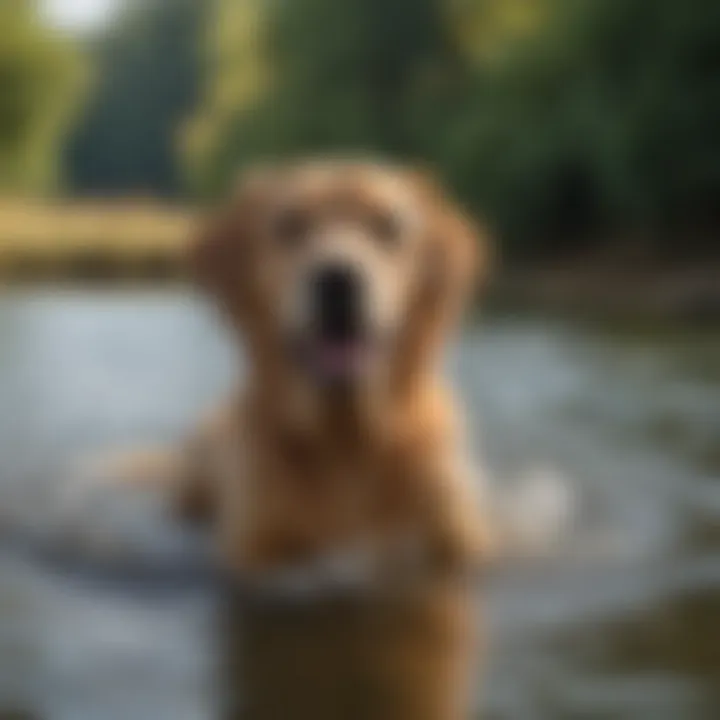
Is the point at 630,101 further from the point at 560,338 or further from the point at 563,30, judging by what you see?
the point at 560,338

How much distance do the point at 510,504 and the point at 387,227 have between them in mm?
296

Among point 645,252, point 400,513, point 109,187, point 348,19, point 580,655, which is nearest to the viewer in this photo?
point 580,655

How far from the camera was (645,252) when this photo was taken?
6.39 feet

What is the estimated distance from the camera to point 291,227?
117 centimetres

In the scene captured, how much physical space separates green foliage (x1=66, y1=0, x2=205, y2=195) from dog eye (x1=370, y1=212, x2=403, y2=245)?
0.43 metres

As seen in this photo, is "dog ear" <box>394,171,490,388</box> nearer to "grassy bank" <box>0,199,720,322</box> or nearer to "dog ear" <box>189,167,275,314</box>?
"dog ear" <box>189,167,275,314</box>

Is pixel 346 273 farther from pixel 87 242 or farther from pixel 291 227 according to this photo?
pixel 87 242

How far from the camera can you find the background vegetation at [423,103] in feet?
5.23

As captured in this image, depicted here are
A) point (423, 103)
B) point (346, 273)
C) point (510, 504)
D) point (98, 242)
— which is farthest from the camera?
point (423, 103)

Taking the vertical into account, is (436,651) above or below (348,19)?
below

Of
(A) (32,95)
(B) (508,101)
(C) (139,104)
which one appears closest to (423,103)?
(B) (508,101)

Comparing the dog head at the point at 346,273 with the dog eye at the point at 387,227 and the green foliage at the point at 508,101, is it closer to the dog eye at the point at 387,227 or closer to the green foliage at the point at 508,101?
the dog eye at the point at 387,227

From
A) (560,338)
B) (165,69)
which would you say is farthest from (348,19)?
(560,338)

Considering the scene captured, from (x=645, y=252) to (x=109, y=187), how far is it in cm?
72
